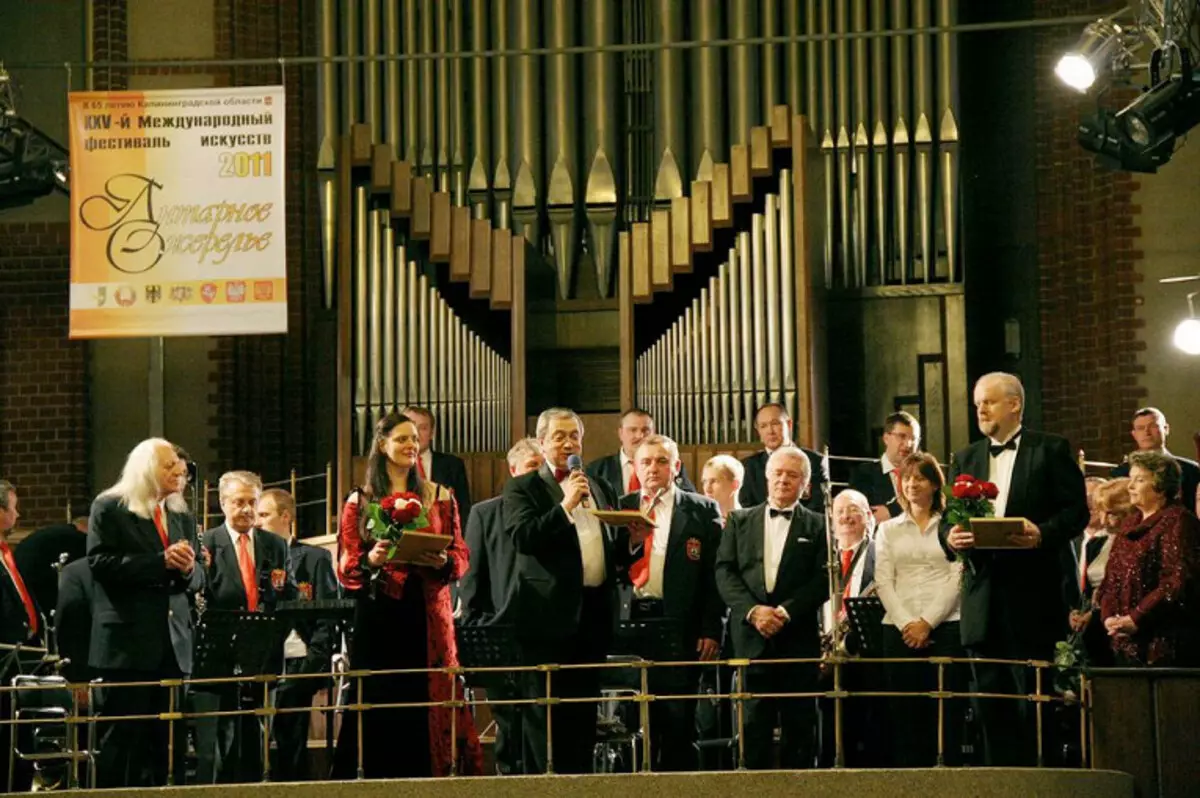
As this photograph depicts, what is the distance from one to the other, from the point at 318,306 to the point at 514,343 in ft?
7.55

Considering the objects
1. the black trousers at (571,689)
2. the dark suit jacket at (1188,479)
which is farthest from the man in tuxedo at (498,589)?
the dark suit jacket at (1188,479)

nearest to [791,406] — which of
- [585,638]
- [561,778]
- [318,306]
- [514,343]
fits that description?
[514,343]

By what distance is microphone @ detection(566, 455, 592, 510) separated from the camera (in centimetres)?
858

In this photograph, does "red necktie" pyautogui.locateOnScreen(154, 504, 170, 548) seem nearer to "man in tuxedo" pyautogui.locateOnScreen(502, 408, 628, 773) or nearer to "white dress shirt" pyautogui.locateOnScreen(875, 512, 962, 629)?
"man in tuxedo" pyautogui.locateOnScreen(502, 408, 628, 773)

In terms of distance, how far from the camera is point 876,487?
11.9 meters

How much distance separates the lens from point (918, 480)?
9.10 metres

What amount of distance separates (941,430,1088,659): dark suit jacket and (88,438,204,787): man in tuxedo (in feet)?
10.1

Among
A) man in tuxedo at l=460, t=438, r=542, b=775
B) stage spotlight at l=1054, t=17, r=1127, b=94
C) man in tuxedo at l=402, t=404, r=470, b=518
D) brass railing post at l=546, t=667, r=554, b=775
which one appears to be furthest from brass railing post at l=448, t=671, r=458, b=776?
stage spotlight at l=1054, t=17, r=1127, b=94

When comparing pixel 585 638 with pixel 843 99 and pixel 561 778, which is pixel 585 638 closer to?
pixel 561 778

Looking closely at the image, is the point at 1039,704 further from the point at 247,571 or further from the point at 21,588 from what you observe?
the point at 21,588

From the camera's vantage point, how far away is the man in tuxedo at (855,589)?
9.54 m

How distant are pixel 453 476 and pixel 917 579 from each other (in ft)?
11.7

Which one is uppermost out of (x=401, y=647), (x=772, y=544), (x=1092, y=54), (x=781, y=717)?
(x=1092, y=54)

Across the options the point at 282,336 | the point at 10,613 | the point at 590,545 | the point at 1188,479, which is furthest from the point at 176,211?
the point at 1188,479
